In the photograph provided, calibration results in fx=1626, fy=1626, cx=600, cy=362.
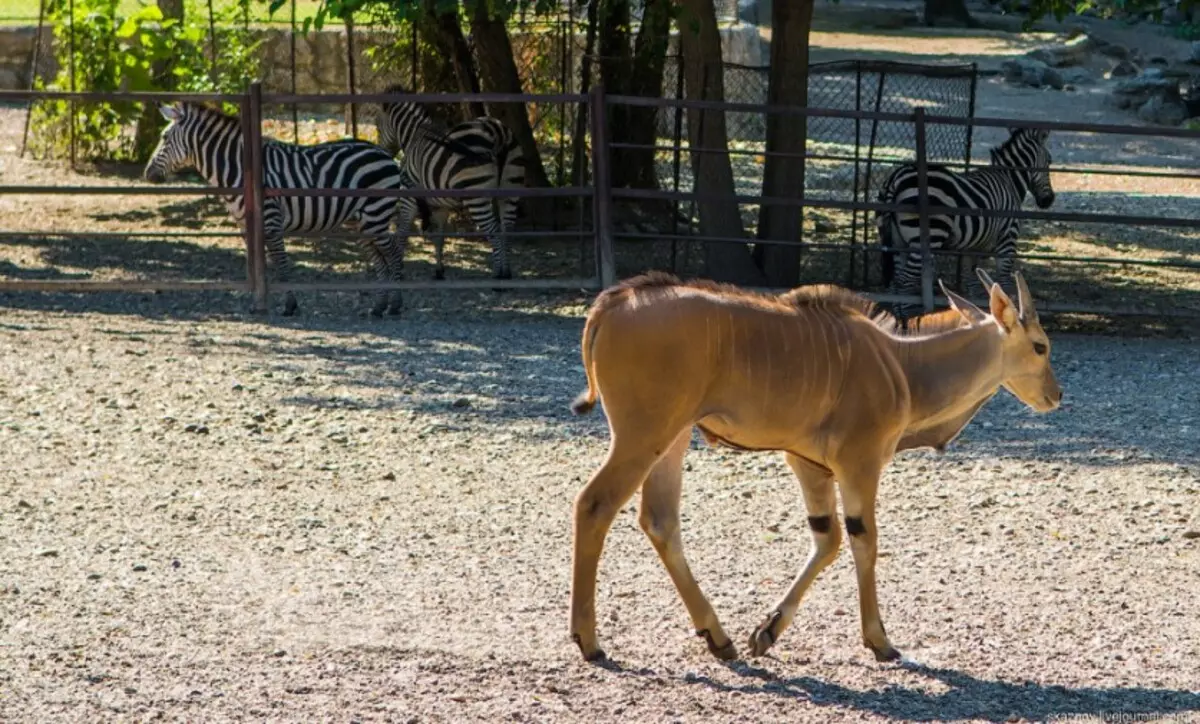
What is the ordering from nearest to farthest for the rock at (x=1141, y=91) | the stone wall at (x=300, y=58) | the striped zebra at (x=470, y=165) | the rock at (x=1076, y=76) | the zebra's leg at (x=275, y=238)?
the zebra's leg at (x=275, y=238) → the striped zebra at (x=470, y=165) → the stone wall at (x=300, y=58) → the rock at (x=1141, y=91) → the rock at (x=1076, y=76)

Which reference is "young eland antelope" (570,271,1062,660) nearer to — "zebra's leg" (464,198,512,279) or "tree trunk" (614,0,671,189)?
"zebra's leg" (464,198,512,279)

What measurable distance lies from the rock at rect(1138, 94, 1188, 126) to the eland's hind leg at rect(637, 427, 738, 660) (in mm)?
21922

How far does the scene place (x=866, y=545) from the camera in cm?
547

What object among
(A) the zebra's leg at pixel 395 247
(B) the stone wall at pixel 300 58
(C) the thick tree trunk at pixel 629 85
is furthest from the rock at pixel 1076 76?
(A) the zebra's leg at pixel 395 247

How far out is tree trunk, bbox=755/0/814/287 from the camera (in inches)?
503

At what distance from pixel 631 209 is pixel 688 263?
8.09 feet

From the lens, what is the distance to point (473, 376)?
988 centimetres

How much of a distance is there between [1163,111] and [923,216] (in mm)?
15353

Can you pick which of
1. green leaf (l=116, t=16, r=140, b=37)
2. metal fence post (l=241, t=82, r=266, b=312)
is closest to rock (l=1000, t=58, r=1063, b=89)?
green leaf (l=116, t=16, r=140, b=37)

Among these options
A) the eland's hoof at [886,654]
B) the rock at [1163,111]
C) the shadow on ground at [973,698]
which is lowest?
the shadow on ground at [973,698]

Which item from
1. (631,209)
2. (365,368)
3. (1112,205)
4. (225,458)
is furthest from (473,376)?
(1112,205)

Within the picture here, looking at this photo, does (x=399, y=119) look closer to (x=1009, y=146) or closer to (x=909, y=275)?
(x=909, y=275)

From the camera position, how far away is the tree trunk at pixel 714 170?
1287 centimetres

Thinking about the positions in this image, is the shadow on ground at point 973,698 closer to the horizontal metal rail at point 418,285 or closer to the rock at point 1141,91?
the horizontal metal rail at point 418,285
